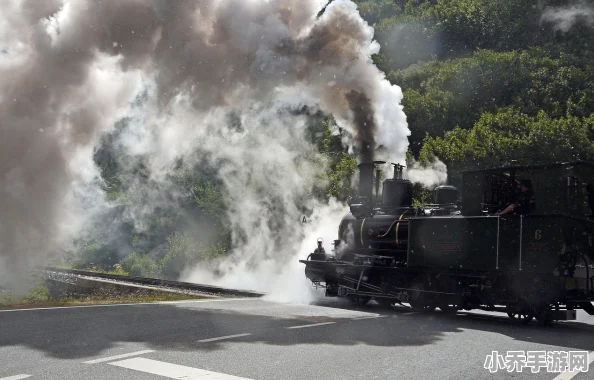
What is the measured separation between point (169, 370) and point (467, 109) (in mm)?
38972

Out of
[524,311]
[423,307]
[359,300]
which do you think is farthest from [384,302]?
[524,311]

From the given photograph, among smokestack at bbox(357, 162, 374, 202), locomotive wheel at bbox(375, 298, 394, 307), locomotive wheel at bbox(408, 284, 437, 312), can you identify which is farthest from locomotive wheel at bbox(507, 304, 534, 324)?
smokestack at bbox(357, 162, 374, 202)

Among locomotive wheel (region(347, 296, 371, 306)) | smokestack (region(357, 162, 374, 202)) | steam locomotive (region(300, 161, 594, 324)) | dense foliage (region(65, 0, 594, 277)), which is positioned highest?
dense foliage (region(65, 0, 594, 277))

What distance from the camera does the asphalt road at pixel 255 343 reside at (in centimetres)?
691

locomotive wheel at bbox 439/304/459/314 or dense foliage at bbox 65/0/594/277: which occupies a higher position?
dense foliage at bbox 65/0/594/277

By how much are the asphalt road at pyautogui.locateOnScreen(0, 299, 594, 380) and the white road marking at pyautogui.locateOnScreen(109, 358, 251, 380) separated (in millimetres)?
11

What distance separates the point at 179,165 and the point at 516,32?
106 feet

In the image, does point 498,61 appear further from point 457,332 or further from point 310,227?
point 457,332

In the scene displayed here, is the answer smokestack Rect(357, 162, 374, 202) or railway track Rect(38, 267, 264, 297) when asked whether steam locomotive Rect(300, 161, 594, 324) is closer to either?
smokestack Rect(357, 162, 374, 202)

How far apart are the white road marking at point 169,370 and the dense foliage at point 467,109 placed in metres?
23.2

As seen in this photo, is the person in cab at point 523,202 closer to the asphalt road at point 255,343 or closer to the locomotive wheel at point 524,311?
the locomotive wheel at point 524,311

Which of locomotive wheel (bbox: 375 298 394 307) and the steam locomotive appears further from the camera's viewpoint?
locomotive wheel (bbox: 375 298 394 307)

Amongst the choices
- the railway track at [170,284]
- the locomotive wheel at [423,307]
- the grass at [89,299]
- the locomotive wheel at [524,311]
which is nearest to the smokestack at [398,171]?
the locomotive wheel at [423,307]

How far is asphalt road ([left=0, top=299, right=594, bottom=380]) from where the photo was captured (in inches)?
272
